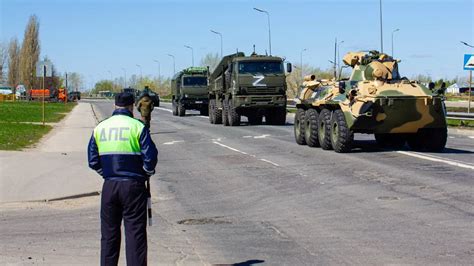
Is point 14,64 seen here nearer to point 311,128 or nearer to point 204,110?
point 204,110

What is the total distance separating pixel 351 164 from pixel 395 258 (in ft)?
29.7

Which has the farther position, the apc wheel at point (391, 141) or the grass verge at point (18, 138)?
the apc wheel at point (391, 141)

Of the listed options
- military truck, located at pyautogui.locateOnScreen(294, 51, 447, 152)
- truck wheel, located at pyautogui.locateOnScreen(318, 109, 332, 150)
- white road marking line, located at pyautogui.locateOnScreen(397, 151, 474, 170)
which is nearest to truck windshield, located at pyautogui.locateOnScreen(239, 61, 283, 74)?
military truck, located at pyautogui.locateOnScreen(294, 51, 447, 152)

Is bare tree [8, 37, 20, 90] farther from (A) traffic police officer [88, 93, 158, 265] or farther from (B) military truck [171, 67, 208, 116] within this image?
(A) traffic police officer [88, 93, 158, 265]

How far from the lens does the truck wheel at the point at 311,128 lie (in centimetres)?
2128

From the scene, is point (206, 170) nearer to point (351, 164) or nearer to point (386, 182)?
point (351, 164)

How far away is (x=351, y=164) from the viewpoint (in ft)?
54.4

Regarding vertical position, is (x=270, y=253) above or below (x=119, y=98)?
below

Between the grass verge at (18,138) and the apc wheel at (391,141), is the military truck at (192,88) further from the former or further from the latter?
the apc wheel at (391,141)

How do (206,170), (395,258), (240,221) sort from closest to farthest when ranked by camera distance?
(395,258)
(240,221)
(206,170)

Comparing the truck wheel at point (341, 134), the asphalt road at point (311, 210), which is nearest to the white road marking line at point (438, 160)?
the asphalt road at point (311, 210)

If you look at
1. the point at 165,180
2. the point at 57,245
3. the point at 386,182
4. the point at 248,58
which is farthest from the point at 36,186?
the point at 248,58

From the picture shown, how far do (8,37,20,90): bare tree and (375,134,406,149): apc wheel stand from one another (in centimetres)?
9978

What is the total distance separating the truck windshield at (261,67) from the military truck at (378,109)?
36.9ft
